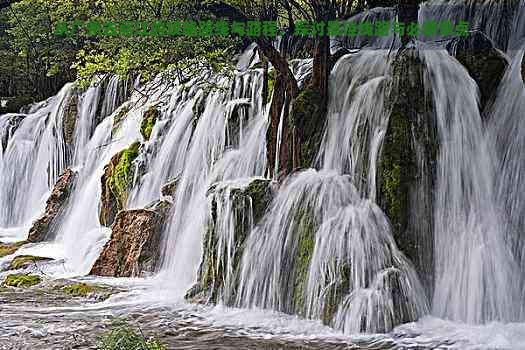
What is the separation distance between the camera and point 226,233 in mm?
9781

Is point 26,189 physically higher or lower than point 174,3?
lower

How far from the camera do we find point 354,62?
1087cm

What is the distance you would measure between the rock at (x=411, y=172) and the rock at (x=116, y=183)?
7.23 m

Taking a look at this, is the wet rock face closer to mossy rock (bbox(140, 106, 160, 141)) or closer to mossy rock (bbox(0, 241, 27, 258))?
mossy rock (bbox(0, 241, 27, 258))

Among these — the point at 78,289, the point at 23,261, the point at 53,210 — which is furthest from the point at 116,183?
the point at 78,289

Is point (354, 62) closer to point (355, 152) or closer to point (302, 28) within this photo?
point (355, 152)

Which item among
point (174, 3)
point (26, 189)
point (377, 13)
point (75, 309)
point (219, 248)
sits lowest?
point (75, 309)

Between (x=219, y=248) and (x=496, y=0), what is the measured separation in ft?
22.2

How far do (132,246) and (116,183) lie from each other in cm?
311

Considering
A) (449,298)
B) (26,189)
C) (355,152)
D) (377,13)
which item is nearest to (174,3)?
(355,152)

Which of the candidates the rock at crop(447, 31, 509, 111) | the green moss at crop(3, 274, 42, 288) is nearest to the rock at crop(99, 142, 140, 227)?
the green moss at crop(3, 274, 42, 288)

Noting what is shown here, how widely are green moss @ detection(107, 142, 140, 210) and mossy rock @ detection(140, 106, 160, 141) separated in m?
0.34

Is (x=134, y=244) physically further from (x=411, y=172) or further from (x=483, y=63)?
(x=483, y=63)

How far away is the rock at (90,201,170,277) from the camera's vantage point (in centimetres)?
1205
